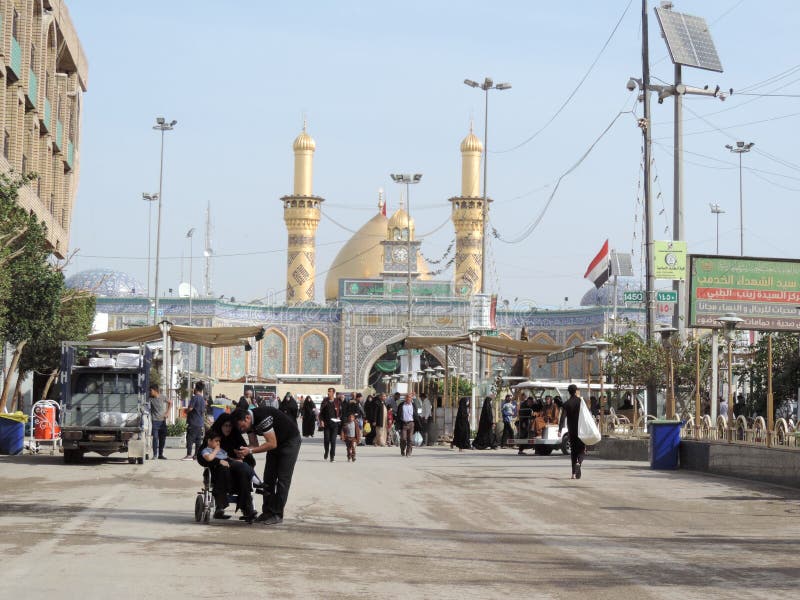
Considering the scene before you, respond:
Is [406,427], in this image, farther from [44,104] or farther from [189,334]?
[44,104]

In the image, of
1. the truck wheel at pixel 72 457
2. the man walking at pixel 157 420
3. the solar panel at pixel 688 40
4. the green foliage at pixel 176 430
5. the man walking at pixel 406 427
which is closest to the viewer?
the truck wheel at pixel 72 457

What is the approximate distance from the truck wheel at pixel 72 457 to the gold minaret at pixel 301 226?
53.7 metres

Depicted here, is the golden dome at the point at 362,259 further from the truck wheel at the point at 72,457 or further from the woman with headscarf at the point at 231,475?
the woman with headscarf at the point at 231,475

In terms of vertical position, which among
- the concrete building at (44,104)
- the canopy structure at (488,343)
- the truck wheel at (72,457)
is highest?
the concrete building at (44,104)

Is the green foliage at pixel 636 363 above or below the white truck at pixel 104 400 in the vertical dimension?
above

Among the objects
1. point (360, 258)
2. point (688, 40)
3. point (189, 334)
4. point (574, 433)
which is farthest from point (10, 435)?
point (360, 258)

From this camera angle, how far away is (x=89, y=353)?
73.1 feet

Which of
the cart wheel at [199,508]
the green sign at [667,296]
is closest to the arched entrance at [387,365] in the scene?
the green sign at [667,296]

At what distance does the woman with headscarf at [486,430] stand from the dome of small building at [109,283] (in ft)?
163

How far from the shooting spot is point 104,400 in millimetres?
21609

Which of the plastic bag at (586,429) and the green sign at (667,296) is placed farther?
the green sign at (667,296)

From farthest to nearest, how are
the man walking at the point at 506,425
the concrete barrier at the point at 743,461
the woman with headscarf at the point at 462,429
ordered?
the man walking at the point at 506,425, the woman with headscarf at the point at 462,429, the concrete barrier at the point at 743,461

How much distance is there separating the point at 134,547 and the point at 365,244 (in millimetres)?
71874

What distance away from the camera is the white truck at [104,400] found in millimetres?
21281
